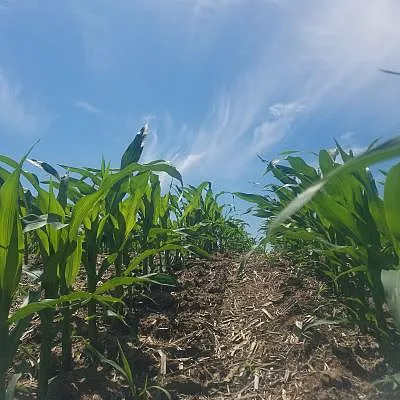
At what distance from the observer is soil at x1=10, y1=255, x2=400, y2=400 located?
1.61 m

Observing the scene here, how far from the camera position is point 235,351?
6.39 feet

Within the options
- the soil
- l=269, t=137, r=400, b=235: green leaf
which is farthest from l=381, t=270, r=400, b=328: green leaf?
the soil

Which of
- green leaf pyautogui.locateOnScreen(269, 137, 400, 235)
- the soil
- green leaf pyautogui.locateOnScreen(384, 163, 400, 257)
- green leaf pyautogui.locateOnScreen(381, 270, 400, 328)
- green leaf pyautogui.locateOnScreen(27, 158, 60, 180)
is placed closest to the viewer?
green leaf pyautogui.locateOnScreen(269, 137, 400, 235)

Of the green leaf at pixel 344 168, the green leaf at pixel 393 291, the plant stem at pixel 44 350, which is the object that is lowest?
the green leaf at pixel 393 291

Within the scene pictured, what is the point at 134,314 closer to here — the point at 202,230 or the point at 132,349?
the point at 132,349

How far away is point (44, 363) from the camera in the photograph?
1454mm

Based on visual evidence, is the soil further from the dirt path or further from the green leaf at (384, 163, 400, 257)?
the green leaf at (384, 163, 400, 257)

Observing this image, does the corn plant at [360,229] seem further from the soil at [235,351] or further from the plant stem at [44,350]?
the plant stem at [44,350]

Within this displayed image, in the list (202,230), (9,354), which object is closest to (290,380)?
(9,354)

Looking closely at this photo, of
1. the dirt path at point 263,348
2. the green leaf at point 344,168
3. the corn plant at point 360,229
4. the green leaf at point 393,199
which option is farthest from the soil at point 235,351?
the green leaf at point 344,168

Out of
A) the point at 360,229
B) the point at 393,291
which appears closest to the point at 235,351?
the point at 360,229

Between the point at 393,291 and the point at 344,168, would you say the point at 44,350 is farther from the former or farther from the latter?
the point at 344,168

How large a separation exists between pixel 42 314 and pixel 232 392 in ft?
2.01

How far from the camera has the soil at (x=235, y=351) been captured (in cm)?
161
